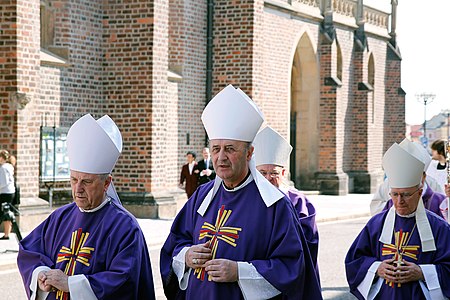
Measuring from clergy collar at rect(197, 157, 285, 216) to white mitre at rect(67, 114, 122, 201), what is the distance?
556mm

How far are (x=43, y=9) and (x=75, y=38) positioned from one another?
0.85 meters

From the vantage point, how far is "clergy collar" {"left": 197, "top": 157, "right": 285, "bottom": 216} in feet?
18.2

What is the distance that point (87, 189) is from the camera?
18.2 ft

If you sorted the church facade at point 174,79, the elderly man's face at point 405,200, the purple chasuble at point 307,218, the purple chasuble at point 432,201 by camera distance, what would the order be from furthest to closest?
the church facade at point 174,79, the purple chasuble at point 432,201, the purple chasuble at point 307,218, the elderly man's face at point 405,200

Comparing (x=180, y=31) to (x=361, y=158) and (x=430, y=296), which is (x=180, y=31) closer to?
(x=361, y=158)

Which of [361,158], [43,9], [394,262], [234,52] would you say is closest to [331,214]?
[234,52]

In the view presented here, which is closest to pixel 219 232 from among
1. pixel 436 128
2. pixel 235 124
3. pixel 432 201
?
pixel 235 124

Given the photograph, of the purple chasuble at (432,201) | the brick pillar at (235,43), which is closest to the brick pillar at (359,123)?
the brick pillar at (235,43)

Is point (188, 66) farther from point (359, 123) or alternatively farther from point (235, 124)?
point (235, 124)

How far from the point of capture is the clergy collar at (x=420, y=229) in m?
6.46

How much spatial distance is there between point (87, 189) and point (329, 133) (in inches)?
1044

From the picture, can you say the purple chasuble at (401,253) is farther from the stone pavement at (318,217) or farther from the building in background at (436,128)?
the building in background at (436,128)

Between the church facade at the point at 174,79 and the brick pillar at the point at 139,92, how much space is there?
0.02 meters

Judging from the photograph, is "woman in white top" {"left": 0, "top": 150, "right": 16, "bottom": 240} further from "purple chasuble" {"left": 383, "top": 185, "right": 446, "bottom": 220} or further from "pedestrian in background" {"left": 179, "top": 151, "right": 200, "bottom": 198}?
"purple chasuble" {"left": 383, "top": 185, "right": 446, "bottom": 220}
